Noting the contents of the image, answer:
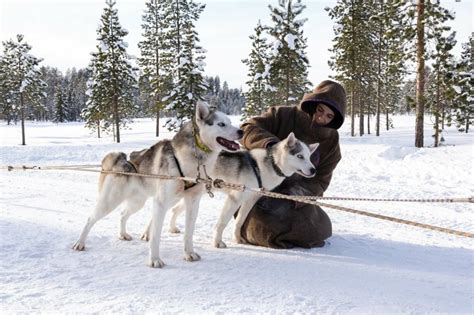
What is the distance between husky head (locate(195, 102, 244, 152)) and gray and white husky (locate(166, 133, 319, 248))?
979 mm

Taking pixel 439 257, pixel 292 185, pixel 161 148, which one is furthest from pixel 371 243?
pixel 161 148

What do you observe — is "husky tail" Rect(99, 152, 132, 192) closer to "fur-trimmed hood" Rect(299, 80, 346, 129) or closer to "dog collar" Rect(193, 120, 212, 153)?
"dog collar" Rect(193, 120, 212, 153)

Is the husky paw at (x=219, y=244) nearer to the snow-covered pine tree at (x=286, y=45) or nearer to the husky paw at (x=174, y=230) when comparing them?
Answer: the husky paw at (x=174, y=230)

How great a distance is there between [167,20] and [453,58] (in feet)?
70.1

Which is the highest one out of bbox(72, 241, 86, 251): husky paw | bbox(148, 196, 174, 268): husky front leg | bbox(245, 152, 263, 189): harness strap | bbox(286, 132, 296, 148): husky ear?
bbox(286, 132, 296, 148): husky ear

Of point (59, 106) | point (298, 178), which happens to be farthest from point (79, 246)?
point (59, 106)

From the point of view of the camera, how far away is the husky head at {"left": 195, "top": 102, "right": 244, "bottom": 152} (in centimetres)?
400

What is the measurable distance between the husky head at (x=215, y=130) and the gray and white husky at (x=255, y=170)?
979 mm

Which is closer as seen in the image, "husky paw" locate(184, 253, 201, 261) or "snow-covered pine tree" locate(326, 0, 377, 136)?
"husky paw" locate(184, 253, 201, 261)

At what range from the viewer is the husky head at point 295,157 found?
15.9 feet

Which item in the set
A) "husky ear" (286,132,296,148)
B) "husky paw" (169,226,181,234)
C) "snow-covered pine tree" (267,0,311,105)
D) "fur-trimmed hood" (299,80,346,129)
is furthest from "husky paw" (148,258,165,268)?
"snow-covered pine tree" (267,0,311,105)

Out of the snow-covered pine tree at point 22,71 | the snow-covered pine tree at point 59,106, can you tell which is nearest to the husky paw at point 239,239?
the snow-covered pine tree at point 22,71

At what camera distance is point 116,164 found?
4.56m

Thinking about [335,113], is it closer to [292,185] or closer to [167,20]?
[292,185]
